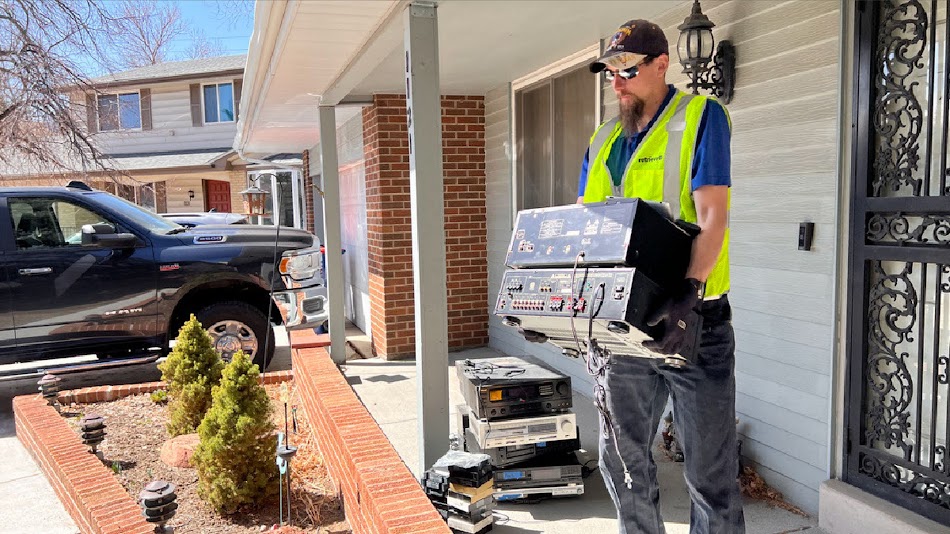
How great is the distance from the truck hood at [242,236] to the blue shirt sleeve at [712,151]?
5056 mm

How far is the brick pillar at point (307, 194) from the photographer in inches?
479

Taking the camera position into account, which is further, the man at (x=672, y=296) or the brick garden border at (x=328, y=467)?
the brick garden border at (x=328, y=467)

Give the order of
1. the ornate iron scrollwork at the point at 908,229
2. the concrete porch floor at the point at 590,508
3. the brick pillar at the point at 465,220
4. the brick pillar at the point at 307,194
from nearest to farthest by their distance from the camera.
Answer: the ornate iron scrollwork at the point at 908,229 < the concrete porch floor at the point at 590,508 < the brick pillar at the point at 465,220 < the brick pillar at the point at 307,194

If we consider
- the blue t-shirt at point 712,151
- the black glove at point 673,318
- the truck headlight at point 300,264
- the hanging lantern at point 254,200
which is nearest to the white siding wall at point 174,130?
the hanging lantern at point 254,200

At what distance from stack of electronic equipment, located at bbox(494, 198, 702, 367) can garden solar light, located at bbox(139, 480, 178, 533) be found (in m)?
1.95

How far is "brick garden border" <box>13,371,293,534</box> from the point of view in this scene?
3.17 metres

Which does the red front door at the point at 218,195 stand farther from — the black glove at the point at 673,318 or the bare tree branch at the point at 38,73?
the black glove at the point at 673,318

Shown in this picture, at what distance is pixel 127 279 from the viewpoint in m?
5.86

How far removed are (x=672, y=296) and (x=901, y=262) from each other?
1.48 m

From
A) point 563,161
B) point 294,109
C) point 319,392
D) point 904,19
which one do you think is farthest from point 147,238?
point 904,19

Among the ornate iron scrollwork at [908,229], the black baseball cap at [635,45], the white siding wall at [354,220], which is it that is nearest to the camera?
the black baseball cap at [635,45]

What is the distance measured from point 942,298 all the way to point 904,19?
43.2 inches

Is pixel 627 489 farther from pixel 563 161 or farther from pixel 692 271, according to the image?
pixel 563 161

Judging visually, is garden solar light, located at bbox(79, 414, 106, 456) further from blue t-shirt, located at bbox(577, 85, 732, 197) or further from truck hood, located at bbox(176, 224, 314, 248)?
blue t-shirt, located at bbox(577, 85, 732, 197)
